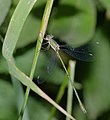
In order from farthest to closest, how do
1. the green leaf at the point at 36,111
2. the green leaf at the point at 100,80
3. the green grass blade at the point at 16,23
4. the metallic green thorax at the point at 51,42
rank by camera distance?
the green leaf at the point at 100,80 < the green leaf at the point at 36,111 < the metallic green thorax at the point at 51,42 < the green grass blade at the point at 16,23

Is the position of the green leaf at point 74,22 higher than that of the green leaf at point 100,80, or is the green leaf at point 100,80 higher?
the green leaf at point 74,22

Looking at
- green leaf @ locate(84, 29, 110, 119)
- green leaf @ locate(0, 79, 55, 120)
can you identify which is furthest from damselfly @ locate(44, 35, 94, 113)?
green leaf @ locate(84, 29, 110, 119)

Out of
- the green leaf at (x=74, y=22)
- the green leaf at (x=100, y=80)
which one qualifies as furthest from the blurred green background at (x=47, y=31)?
the green leaf at (x=100, y=80)

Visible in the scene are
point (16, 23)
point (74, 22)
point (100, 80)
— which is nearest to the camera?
point (16, 23)

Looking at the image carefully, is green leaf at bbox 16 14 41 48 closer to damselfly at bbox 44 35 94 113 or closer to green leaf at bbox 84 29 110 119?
damselfly at bbox 44 35 94 113

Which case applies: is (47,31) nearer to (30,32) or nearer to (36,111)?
(30,32)

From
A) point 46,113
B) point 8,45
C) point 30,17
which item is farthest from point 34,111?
point 8,45

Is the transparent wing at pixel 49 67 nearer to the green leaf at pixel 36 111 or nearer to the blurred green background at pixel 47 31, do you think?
the blurred green background at pixel 47 31

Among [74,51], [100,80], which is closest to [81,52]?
[74,51]
